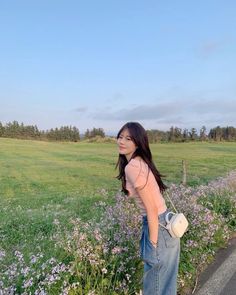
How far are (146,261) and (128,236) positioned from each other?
4.25 feet

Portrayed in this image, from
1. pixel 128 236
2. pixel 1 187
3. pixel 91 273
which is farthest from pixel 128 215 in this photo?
pixel 1 187

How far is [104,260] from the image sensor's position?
12.6ft

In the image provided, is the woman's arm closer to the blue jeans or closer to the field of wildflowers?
the blue jeans

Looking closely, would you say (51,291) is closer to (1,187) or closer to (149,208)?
(149,208)

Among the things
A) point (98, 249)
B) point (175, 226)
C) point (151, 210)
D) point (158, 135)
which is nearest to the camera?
point (151, 210)

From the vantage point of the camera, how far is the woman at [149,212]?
3.07 meters

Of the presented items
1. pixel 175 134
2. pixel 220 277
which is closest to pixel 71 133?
pixel 175 134

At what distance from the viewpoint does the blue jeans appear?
3174 millimetres

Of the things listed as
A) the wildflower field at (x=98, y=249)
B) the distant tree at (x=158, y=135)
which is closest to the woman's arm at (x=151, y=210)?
the wildflower field at (x=98, y=249)

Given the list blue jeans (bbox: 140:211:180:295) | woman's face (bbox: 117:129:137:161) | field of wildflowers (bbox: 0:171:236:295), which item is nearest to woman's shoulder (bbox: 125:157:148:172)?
woman's face (bbox: 117:129:137:161)

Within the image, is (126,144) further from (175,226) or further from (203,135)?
(203,135)

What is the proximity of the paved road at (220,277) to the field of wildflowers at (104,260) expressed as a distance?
127 mm

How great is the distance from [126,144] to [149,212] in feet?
2.08

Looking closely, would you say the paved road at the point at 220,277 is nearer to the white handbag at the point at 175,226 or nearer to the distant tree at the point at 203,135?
the white handbag at the point at 175,226
